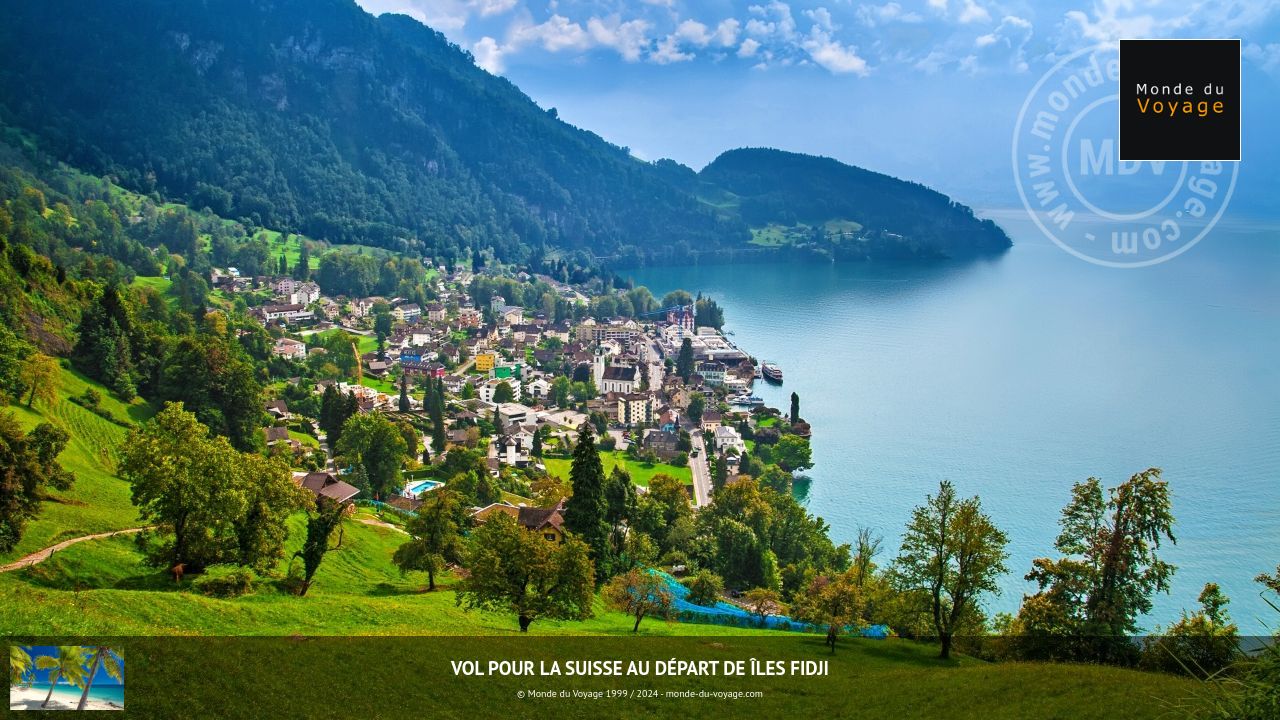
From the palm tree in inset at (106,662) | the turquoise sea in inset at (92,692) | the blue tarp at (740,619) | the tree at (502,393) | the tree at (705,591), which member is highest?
the tree at (502,393)

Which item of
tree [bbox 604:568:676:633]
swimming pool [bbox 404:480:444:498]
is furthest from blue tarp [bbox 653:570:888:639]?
swimming pool [bbox 404:480:444:498]

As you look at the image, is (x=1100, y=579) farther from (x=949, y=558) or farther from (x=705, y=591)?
(x=705, y=591)

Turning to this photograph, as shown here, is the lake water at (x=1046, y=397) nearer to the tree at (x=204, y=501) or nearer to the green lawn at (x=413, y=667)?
the green lawn at (x=413, y=667)

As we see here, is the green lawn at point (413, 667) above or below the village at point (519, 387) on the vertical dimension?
below

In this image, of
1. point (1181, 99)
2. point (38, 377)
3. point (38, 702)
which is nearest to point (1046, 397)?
point (1181, 99)

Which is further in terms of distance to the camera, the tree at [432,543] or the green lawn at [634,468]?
the green lawn at [634,468]

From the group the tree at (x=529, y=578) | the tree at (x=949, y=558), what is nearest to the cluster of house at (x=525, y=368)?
the tree at (x=529, y=578)

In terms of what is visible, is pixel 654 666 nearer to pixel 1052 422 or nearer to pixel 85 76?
pixel 1052 422
